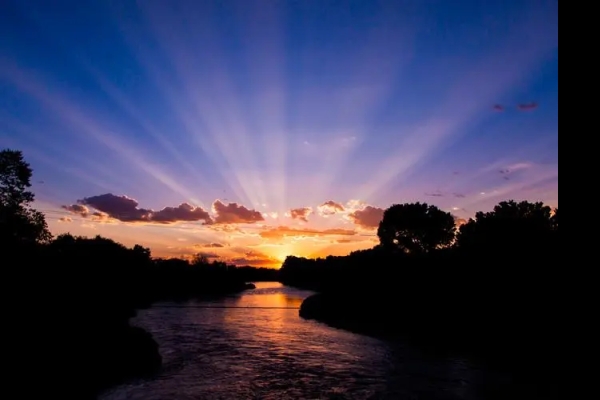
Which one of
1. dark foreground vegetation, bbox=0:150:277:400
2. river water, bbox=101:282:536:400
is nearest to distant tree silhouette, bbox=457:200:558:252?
river water, bbox=101:282:536:400

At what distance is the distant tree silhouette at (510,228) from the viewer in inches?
1665

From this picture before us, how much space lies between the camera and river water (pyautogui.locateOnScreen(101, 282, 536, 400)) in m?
21.9

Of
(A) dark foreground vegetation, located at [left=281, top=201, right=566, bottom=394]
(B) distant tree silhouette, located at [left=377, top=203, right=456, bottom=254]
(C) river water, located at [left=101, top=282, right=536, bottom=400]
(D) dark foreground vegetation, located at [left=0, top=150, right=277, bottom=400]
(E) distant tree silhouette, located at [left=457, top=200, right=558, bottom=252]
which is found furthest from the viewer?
(B) distant tree silhouette, located at [left=377, top=203, right=456, bottom=254]

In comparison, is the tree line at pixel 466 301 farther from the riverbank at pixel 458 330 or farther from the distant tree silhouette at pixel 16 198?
the distant tree silhouette at pixel 16 198

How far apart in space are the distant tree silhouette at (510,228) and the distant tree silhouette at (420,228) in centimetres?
787

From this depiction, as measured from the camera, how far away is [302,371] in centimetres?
2692

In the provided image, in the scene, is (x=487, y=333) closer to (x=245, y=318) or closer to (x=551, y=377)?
(x=551, y=377)

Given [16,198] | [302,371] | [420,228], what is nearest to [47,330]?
[302,371]

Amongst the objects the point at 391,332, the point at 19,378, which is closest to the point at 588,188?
the point at 19,378

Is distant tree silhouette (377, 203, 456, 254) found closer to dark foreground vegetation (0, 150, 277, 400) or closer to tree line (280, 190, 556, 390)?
tree line (280, 190, 556, 390)

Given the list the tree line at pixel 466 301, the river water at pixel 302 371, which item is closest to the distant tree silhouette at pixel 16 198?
the river water at pixel 302 371

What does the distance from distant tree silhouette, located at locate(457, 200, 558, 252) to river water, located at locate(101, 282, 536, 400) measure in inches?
695

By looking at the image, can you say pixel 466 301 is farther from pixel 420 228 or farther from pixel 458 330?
pixel 420 228

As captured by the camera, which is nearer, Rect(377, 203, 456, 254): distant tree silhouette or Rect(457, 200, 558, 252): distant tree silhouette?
Rect(457, 200, 558, 252): distant tree silhouette
